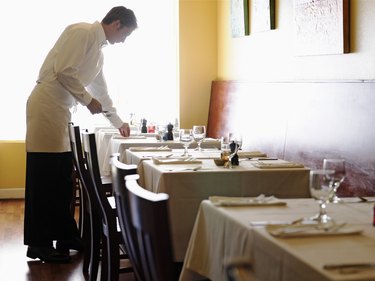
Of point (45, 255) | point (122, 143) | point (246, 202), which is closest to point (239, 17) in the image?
point (122, 143)

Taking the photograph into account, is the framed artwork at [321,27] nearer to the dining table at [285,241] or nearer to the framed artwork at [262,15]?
the framed artwork at [262,15]

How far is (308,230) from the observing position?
202 cm

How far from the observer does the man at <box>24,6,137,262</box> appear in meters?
4.51

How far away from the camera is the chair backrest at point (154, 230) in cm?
164

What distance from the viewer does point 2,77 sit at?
7.46 m

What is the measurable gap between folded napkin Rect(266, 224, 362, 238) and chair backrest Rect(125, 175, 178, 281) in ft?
1.32

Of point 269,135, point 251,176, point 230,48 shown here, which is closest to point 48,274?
point 251,176

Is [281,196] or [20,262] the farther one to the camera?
[20,262]

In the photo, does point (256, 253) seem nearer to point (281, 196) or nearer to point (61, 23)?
point (281, 196)

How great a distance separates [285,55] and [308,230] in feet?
12.4

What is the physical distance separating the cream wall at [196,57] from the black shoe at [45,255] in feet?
10.5

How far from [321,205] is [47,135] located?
2.70m

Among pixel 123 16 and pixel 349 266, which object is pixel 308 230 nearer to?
pixel 349 266

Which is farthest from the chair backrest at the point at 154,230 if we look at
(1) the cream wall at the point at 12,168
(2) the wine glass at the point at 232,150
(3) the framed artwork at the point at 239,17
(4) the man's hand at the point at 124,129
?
(1) the cream wall at the point at 12,168
